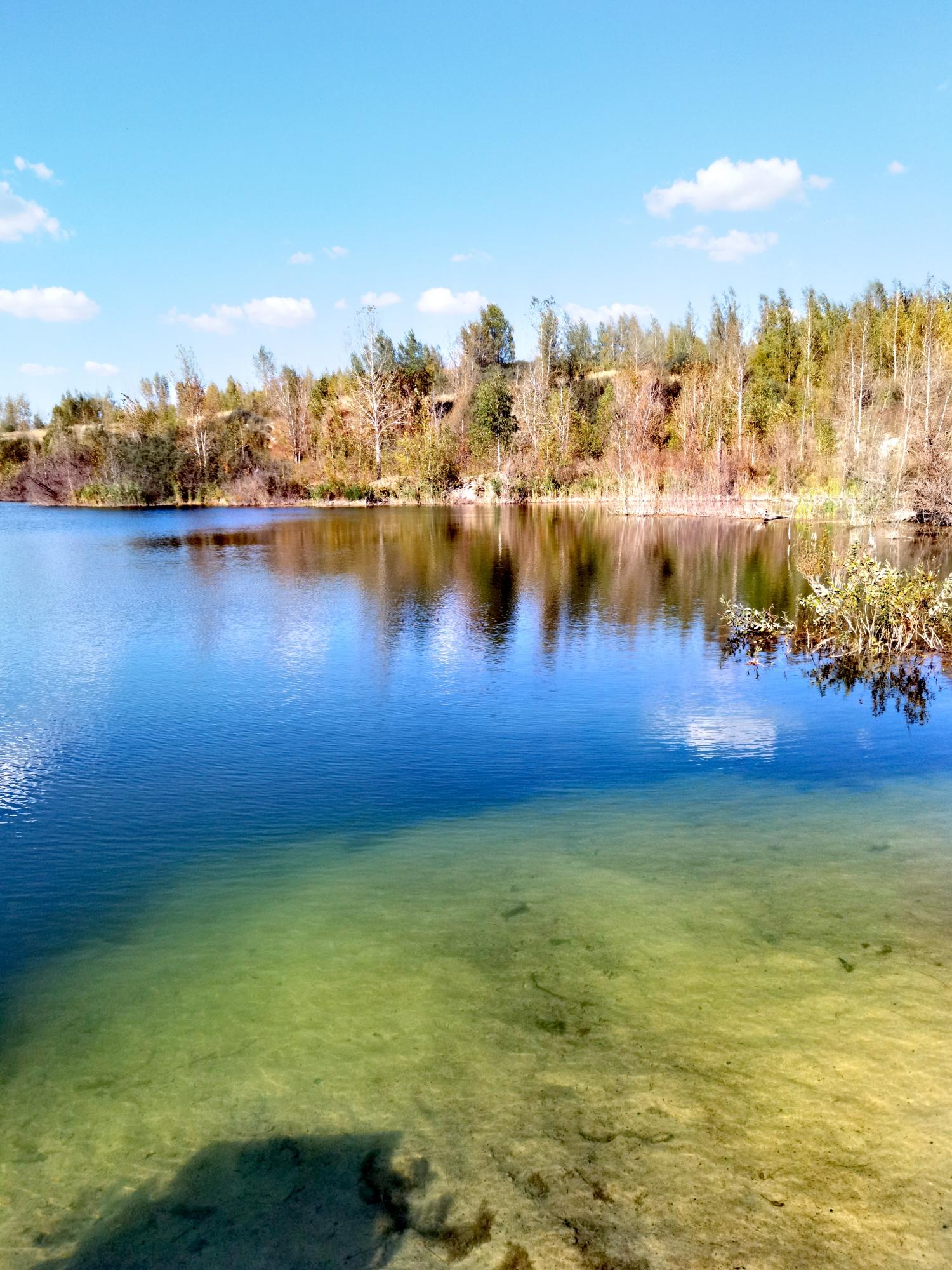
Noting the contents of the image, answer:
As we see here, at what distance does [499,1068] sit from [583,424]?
4941 cm

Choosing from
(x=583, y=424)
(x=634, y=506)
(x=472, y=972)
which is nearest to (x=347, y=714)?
(x=472, y=972)

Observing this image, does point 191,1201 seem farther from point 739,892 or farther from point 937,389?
point 937,389

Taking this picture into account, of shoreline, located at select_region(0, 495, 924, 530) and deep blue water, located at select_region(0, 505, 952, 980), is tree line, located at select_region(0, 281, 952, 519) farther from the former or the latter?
deep blue water, located at select_region(0, 505, 952, 980)

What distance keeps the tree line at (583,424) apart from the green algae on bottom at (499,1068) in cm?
2480

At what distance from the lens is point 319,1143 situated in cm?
312

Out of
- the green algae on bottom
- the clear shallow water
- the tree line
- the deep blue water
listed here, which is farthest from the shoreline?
the green algae on bottom

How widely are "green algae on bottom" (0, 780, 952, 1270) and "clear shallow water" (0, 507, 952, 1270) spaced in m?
0.01

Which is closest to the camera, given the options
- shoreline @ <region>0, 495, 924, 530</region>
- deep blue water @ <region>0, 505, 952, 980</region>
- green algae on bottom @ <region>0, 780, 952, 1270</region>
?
green algae on bottom @ <region>0, 780, 952, 1270</region>

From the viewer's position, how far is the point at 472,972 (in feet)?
13.8

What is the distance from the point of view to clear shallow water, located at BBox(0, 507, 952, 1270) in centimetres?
283

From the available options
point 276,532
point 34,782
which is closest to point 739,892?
point 34,782

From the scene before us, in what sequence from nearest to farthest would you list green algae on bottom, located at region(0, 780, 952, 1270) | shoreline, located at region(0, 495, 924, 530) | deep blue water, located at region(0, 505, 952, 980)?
green algae on bottom, located at region(0, 780, 952, 1270), deep blue water, located at region(0, 505, 952, 980), shoreline, located at region(0, 495, 924, 530)

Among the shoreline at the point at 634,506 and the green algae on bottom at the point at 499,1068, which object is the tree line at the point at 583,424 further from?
the green algae on bottom at the point at 499,1068

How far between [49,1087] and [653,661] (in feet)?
27.5
